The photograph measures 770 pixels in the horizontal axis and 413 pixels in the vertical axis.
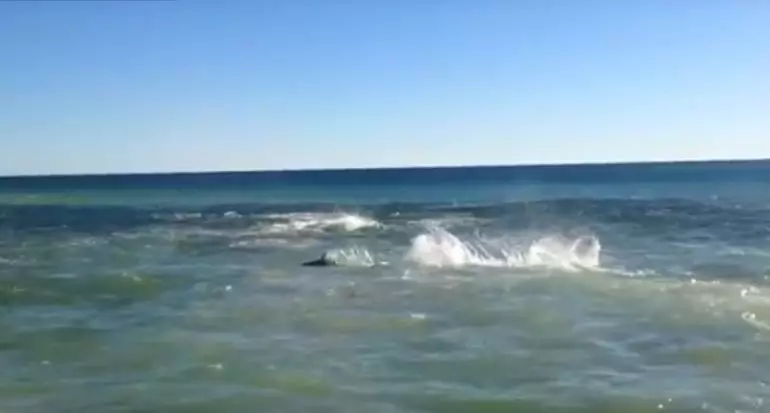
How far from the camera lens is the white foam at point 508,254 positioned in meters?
24.0

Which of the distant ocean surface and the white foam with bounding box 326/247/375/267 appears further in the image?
the white foam with bounding box 326/247/375/267

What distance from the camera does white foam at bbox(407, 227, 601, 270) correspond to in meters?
24.0

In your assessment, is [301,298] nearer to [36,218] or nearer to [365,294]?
[365,294]

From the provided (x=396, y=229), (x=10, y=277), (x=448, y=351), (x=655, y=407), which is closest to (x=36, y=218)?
(x=396, y=229)

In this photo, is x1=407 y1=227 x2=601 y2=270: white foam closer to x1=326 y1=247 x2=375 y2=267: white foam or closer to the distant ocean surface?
the distant ocean surface

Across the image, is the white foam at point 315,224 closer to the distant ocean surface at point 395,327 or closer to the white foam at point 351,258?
the distant ocean surface at point 395,327

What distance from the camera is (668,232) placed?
34.3 meters

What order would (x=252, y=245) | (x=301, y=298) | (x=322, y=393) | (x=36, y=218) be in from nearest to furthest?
(x=322, y=393)
(x=301, y=298)
(x=252, y=245)
(x=36, y=218)

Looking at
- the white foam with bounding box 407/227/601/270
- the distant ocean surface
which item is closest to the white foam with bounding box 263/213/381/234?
the distant ocean surface

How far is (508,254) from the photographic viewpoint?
25.9 m

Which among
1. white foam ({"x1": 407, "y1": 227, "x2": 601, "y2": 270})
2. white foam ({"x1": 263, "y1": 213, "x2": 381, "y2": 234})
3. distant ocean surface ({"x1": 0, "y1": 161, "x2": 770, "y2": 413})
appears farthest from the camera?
white foam ({"x1": 263, "y1": 213, "x2": 381, "y2": 234})

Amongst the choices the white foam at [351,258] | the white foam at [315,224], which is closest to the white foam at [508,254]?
the white foam at [351,258]

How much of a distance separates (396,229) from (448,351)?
79.3ft

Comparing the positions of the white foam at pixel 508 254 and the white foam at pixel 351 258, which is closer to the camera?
the white foam at pixel 508 254
